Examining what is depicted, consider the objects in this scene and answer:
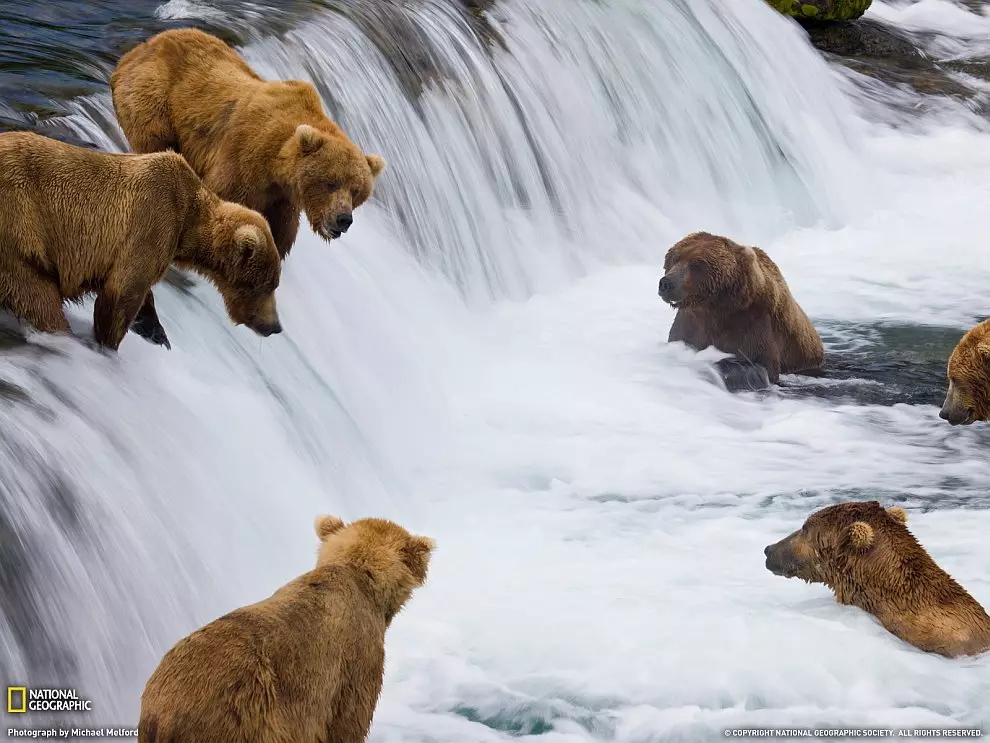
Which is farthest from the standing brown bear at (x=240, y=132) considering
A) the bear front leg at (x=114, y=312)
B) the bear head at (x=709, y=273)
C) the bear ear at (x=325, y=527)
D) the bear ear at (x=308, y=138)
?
the bear head at (x=709, y=273)

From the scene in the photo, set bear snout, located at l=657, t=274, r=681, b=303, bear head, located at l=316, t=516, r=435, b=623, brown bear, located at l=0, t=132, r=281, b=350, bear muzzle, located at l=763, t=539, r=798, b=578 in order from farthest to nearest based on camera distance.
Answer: bear snout, located at l=657, t=274, r=681, b=303, bear muzzle, located at l=763, t=539, r=798, b=578, brown bear, located at l=0, t=132, r=281, b=350, bear head, located at l=316, t=516, r=435, b=623

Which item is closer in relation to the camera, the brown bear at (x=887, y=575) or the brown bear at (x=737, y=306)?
the brown bear at (x=887, y=575)

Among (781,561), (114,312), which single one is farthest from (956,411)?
(114,312)

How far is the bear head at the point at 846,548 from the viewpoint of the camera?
16.9ft

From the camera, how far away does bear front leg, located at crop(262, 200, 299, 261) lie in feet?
19.8

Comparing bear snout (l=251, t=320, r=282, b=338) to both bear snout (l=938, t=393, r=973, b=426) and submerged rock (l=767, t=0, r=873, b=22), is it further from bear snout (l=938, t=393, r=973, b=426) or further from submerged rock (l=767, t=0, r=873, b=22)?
submerged rock (l=767, t=0, r=873, b=22)

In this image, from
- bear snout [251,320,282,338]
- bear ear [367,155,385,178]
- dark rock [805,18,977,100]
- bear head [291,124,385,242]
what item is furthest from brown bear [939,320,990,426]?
dark rock [805,18,977,100]

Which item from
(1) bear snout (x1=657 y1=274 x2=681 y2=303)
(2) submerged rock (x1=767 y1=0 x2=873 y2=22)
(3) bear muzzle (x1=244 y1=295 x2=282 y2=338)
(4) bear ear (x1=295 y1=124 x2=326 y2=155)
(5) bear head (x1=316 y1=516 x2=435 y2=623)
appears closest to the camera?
(5) bear head (x1=316 y1=516 x2=435 y2=623)

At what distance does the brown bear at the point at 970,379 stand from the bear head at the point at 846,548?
176 centimetres

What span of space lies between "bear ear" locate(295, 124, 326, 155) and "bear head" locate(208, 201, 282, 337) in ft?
1.98

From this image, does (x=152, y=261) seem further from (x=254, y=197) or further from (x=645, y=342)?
(x=645, y=342)

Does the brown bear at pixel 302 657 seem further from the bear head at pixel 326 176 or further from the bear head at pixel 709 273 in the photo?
the bear head at pixel 709 273

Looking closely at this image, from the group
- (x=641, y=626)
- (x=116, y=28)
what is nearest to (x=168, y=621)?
(x=641, y=626)

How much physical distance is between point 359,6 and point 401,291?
2657mm
